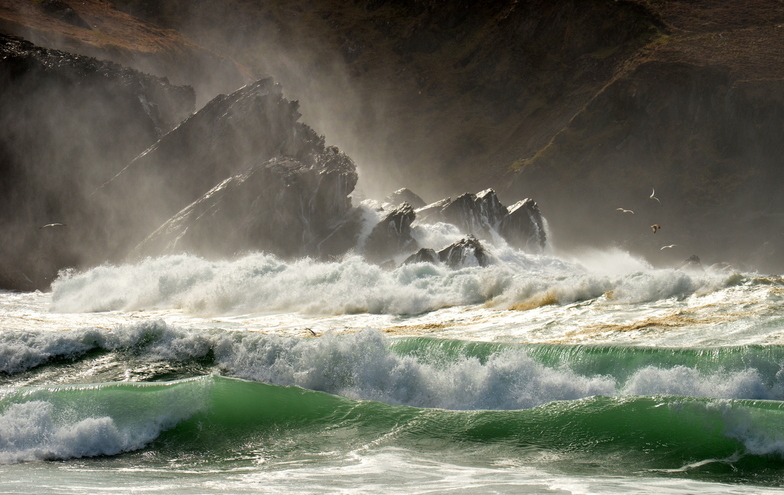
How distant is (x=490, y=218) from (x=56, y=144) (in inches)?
1009

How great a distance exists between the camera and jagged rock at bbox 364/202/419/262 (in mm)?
34062

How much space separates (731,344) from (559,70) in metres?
66.1

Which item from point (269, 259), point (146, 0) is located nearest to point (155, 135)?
point (269, 259)

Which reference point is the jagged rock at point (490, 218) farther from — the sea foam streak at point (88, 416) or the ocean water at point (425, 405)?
the sea foam streak at point (88, 416)

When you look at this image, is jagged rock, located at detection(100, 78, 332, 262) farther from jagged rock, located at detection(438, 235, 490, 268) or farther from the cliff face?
the cliff face

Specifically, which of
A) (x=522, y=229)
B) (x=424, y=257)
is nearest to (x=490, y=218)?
(x=522, y=229)

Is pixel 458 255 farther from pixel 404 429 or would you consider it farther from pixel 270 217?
pixel 404 429

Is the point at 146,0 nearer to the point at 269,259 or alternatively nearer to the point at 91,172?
the point at 91,172

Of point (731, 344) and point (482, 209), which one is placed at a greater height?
point (482, 209)

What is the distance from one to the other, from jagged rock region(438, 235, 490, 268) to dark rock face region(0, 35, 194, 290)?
18.8m

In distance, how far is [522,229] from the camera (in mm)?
40906

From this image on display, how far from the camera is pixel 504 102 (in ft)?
247

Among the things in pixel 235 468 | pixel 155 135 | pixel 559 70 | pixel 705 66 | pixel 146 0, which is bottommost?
pixel 235 468

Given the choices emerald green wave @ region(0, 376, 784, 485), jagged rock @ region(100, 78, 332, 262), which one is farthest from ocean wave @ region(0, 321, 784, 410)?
jagged rock @ region(100, 78, 332, 262)
